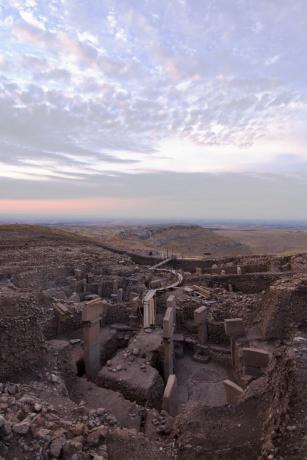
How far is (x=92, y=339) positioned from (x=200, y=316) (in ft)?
14.2

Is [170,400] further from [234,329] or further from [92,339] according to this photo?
[234,329]

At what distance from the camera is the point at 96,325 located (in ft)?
34.9

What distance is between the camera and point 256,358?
8.59 metres

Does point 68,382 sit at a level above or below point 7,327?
below

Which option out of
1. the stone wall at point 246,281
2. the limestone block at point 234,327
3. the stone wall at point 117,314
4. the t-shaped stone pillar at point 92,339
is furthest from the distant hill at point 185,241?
the t-shaped stone pillar at point 92,339

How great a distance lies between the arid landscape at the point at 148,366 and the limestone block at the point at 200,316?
4cm

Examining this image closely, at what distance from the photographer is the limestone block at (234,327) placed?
432 inches

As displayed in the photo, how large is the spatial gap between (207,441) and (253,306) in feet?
26.8

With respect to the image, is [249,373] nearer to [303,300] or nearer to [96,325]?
[303,300]

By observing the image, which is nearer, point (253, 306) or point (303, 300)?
point (303, 300)

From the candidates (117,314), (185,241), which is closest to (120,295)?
(117,314)

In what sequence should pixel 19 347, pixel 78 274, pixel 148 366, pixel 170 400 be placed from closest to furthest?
pixel 19 347 → pixel 170 400 → pixel 148 366 → pixel 78 274

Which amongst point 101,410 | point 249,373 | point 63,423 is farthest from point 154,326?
point 63,423

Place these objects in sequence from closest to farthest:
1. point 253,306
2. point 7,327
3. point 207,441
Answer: point 207,441 < point 7,327 < point 253,306
